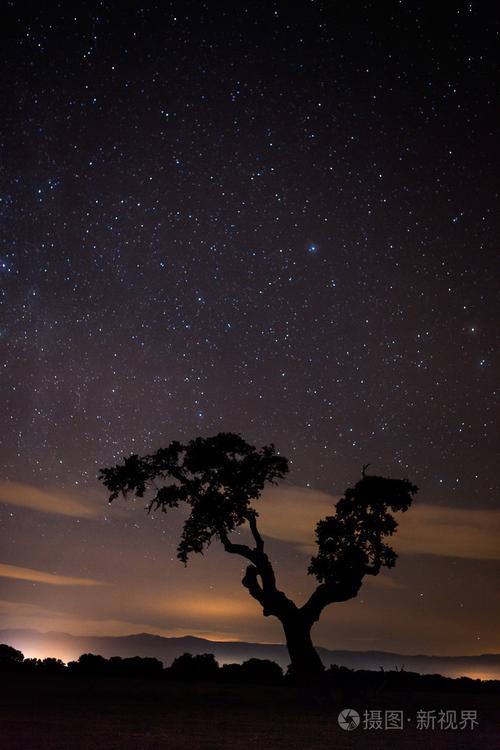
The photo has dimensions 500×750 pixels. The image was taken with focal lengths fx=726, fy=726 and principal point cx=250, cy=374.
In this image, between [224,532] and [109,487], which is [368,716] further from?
[109,487]

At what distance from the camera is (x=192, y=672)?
→ 22.6 metres

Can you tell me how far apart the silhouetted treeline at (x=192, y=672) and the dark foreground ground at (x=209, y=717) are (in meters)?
0.90

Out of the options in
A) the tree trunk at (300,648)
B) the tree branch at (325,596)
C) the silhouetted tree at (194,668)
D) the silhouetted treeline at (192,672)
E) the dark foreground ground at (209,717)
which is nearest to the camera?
the dark foreground ground at (209,717)

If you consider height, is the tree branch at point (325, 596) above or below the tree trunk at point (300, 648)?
above

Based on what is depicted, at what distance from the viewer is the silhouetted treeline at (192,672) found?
68.7 feet

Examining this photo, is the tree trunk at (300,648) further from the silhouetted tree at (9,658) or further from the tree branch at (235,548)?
the silhouetted tree at (9,658)

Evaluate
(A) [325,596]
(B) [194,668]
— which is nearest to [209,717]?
(B) [194,668]

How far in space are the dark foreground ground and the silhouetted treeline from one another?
90cm

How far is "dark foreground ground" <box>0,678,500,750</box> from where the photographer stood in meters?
12.2

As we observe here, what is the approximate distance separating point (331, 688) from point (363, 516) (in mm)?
6845

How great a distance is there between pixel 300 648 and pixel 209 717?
8.14 m

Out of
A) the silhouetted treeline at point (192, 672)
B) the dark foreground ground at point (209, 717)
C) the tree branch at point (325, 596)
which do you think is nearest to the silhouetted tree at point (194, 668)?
the silhouetted treeline at point (192, 672)

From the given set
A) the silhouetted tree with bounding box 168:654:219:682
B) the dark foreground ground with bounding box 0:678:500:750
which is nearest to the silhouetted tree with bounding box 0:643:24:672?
the dark foreground ground with bounding box 0:678:500:750

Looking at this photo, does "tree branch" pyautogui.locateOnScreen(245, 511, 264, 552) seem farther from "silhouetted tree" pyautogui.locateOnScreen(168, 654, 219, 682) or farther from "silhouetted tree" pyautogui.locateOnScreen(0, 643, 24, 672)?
"silhouetted tree" pyautogui.locateOnScreen(0, 643, 24, 672)
